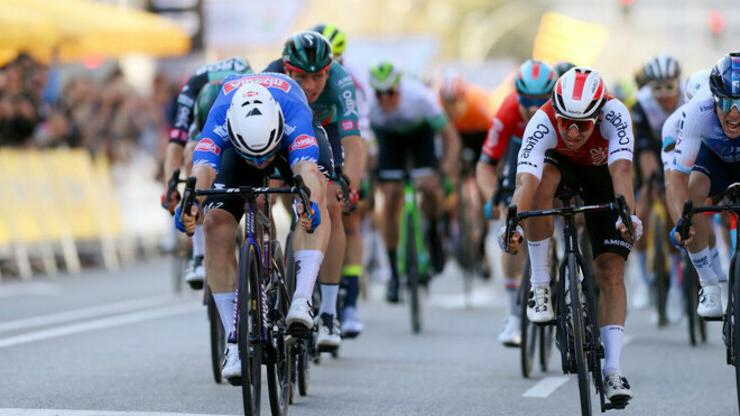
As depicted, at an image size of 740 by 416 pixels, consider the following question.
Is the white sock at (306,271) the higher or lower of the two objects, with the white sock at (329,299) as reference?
higher

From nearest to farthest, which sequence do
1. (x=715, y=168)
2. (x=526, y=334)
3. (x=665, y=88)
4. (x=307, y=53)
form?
1. (x=715, y=168)
2. (x=307, y=53)
3. (x=526, y=334)
4. (x=665, y=88)

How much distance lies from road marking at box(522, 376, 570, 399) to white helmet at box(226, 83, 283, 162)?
2.64m

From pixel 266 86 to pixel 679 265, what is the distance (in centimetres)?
599

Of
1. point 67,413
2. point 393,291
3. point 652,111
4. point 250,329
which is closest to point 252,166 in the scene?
point 250,329

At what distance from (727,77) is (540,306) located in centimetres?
153

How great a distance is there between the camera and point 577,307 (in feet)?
28.0

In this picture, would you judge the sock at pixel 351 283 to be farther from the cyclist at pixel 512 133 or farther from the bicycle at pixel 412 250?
the bicycle at pixel 412 250

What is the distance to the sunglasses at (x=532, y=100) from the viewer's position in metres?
11.2

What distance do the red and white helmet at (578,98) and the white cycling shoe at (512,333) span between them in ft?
10.1

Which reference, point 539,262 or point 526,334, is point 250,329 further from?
point 526,334

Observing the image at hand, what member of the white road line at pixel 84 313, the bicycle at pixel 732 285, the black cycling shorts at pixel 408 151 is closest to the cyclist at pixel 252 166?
the bicycle at pixel 732 285

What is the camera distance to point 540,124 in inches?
352

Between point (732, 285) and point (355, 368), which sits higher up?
point (732, 285)

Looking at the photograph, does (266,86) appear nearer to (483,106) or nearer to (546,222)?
(546,222)
